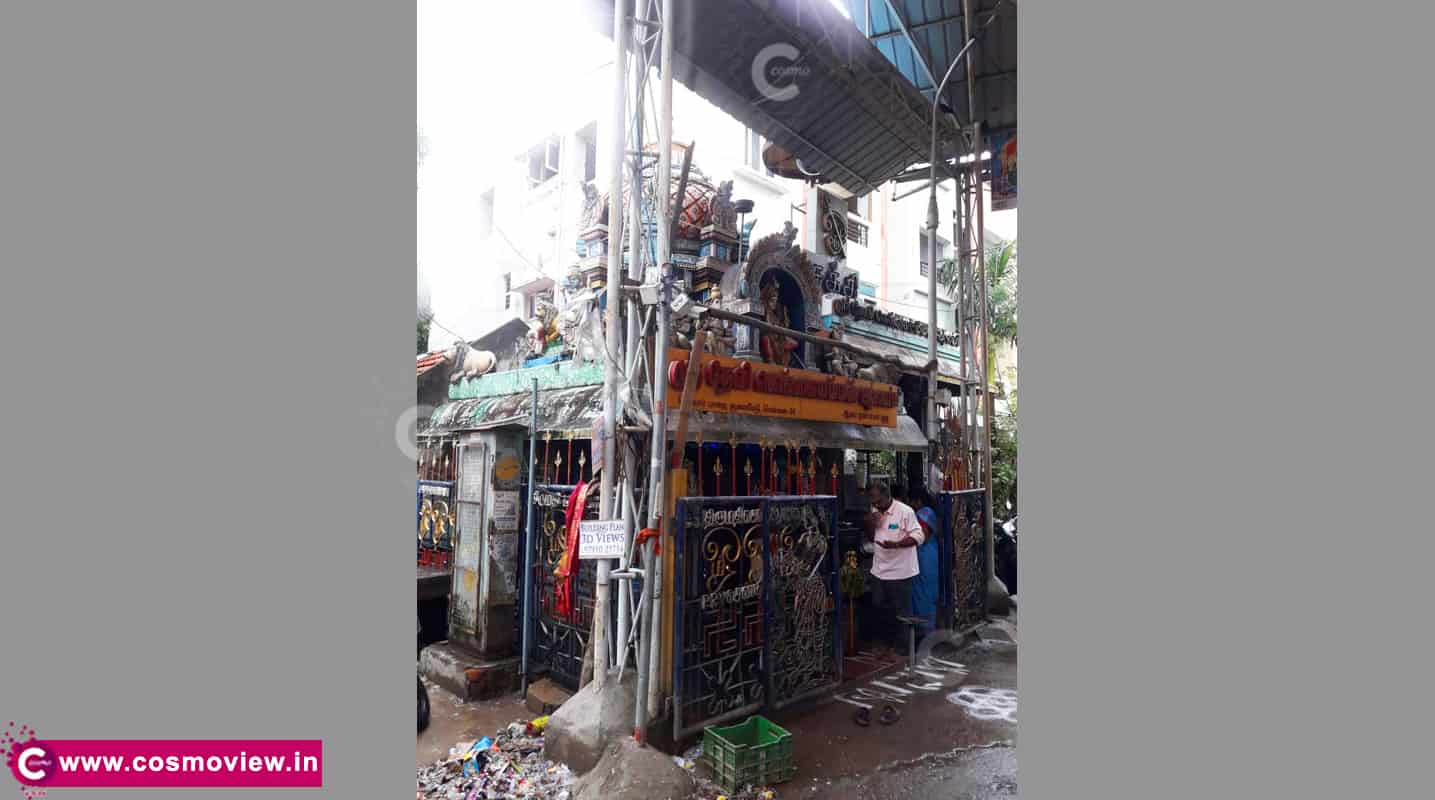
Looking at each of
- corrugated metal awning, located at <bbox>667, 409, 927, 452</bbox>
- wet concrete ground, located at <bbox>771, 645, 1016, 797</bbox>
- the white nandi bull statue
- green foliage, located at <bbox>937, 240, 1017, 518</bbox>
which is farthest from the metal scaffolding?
green foliage, located at <bbox>937, 240, 1017, 518</bbox>

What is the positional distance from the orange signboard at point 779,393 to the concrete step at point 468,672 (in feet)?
11.1

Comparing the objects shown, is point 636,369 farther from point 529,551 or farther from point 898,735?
point 898,735

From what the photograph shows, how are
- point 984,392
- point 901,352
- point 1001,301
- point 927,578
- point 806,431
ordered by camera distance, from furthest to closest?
1. point 1001,301
2. point 901,352
3. point 984,392
4. point 927,578
5. point 806,431

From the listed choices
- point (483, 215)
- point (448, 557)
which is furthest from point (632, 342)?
point (483, 215)

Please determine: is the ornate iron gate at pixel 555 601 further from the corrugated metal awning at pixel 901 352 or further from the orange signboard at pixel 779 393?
the corrugated metal awning at pixel 901 352

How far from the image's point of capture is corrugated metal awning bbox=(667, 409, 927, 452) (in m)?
6.28

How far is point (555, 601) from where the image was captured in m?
7.14

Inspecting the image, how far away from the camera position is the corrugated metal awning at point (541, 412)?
267 inches

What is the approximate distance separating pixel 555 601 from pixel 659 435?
2.68 m

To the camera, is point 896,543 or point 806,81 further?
point 806,81

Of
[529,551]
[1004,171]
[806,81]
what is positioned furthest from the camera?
[1004,171]

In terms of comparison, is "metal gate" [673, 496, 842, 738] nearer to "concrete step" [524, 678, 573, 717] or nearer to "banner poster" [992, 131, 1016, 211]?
"concrete step" [524, 678, 573, 717]

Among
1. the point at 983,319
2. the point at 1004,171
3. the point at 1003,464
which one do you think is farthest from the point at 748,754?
the point at 1003,464

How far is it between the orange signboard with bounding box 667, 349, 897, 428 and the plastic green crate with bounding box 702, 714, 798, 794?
8.23 feet
